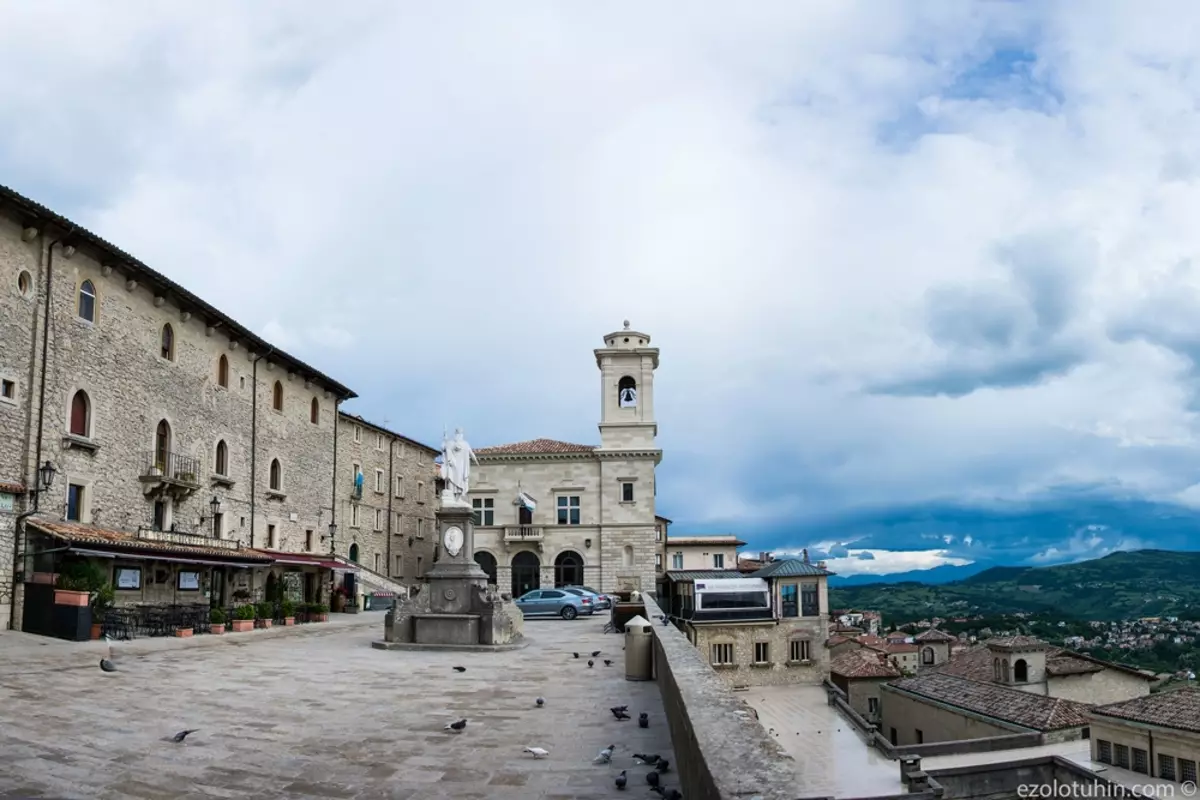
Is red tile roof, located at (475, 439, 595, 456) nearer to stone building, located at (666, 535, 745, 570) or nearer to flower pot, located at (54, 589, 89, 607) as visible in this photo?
stone building, located at (666, 535, 745, 570)

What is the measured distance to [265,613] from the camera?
2719 cm

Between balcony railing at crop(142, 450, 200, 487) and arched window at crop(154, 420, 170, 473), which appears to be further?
arched window at crop(154, 420, 170, 473)

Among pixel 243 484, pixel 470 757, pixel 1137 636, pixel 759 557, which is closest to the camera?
pixel 470 757

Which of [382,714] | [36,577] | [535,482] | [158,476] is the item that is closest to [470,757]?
[382,714]

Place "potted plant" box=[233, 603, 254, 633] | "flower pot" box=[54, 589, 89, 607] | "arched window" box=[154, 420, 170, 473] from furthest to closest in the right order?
"arched window" box=[154, 420, 170, 473], "potted plant" box=[233, 603, 254, 633], "flower pot" box=[54, 589, 89, 607]

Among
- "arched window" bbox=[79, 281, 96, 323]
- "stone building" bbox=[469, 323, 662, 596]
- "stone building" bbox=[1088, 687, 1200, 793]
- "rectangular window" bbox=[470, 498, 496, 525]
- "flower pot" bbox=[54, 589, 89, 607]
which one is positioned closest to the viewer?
"flower pot" bbox=[54, 589, 89, 607]

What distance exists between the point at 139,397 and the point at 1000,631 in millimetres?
90412

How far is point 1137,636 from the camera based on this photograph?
8669cm

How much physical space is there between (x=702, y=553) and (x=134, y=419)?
4572cm

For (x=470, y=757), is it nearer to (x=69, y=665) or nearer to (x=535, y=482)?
(x=69, y=665)

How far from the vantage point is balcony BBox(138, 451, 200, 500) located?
2612cm

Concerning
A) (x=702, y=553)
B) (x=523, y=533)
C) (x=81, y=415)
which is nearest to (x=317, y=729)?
(x=81, y=415)

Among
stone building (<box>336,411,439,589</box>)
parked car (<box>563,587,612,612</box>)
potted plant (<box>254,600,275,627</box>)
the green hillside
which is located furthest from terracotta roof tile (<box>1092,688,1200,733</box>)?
the green hillside

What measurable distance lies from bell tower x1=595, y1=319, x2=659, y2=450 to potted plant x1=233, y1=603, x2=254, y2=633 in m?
29.2
